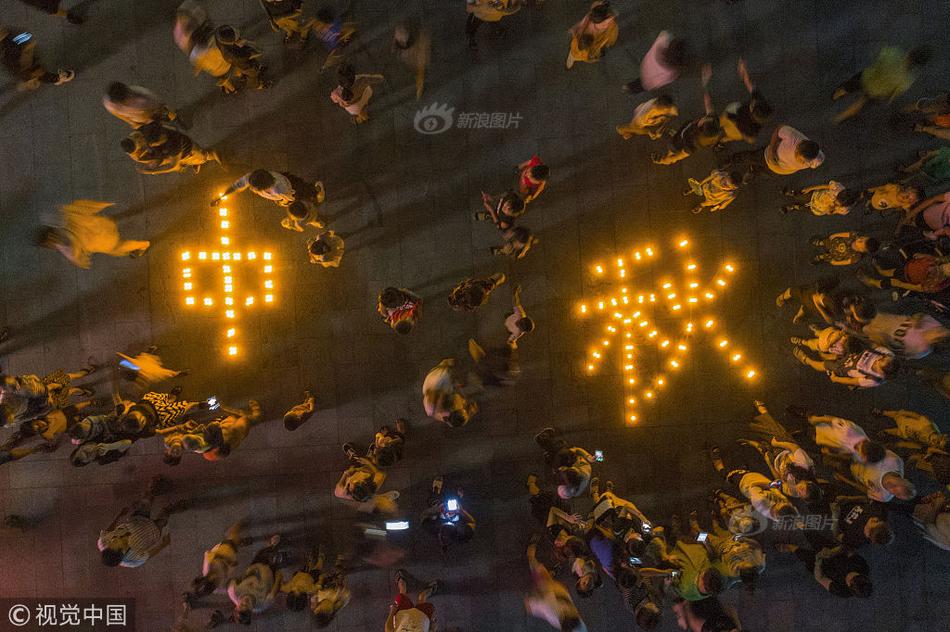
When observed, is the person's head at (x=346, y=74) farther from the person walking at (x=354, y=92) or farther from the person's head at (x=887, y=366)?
the person's head at (x=887, y=366)

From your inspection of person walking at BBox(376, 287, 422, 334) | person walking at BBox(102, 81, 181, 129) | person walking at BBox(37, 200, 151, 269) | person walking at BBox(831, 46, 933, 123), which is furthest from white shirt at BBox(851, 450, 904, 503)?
person walking at BBox(37, 200, 151, 269)

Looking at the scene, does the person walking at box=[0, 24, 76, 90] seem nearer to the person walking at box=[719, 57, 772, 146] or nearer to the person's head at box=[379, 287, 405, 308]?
the person's head at box=[379, 287, 405, 308]

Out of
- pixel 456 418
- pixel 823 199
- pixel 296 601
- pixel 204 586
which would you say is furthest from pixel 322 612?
pixel 823 199

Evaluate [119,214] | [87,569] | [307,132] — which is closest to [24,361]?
[119,214]

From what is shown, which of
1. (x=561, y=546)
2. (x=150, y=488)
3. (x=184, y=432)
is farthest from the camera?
(x=150, y=488)

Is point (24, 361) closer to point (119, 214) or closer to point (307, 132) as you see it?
point (119, 214)

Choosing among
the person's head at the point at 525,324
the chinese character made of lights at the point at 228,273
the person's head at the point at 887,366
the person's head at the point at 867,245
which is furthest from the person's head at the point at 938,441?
the chinese character made of lights at the point at 228,273
